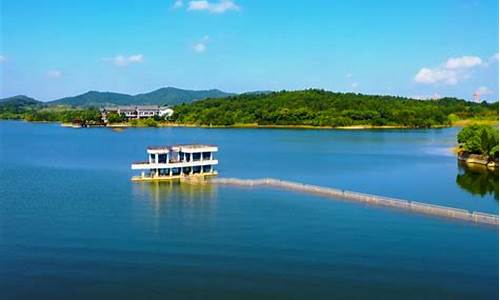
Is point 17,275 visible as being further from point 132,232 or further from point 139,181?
point 139,181

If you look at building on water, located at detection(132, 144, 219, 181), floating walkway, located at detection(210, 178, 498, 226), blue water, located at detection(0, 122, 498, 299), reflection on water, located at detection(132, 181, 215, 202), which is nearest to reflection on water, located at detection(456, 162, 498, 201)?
blue water, located at detection(0, 122, 498, 299)

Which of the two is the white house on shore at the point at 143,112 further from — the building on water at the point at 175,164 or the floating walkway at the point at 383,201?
the floating walkway at the point at 383,201

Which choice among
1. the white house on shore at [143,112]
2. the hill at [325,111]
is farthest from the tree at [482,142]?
the white house on shore at [143,112]

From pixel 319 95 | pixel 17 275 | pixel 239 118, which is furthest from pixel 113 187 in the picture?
pixel 319 95

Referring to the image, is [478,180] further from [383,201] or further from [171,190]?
[171,190]

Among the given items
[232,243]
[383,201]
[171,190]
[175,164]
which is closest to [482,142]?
[383,201]

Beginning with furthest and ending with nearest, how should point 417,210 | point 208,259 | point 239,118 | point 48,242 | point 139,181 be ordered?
1. point 239,118
2. point 139,181
3. point 417,210
4. point 48,242
5. point 208,259

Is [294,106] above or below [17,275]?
above
